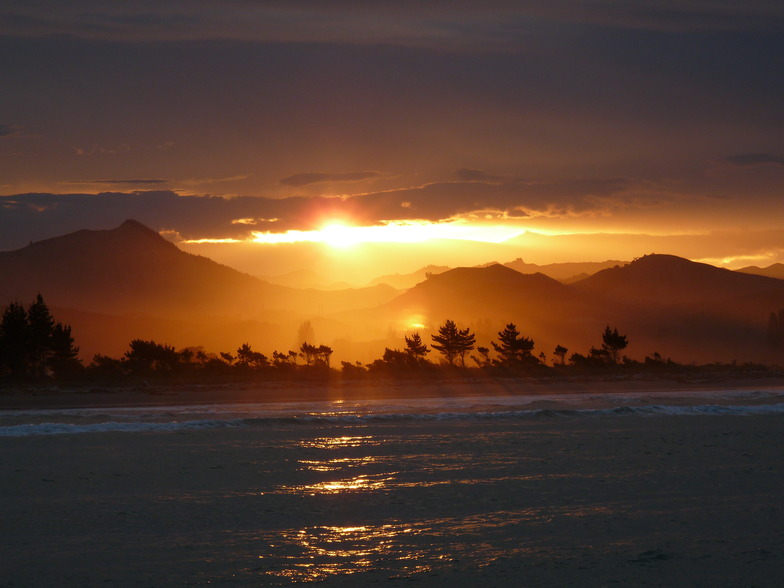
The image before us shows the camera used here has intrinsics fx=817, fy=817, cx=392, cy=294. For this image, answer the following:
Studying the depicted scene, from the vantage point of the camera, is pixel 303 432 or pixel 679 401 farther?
pixel 679 401

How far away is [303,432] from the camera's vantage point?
19266mm

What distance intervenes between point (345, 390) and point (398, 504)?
23.9 metres

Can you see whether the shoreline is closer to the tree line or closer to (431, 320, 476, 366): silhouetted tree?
the tree line

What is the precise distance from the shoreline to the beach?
1053 cm

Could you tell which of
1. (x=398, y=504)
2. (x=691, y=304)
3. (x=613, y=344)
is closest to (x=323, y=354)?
(x=613, y=344)

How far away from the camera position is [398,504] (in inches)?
435

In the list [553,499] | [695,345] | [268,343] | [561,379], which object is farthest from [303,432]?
[268,343]

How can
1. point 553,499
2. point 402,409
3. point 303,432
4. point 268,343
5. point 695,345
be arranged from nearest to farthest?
point 553,499, point 303,432, point 402,409, point 695,345, point 268,343

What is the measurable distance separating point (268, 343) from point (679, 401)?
112 m

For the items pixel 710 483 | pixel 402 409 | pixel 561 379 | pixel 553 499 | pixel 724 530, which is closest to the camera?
pixel 724 530

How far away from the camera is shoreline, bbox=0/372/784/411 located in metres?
30.8

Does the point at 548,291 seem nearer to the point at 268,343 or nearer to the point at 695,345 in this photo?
the point at 695,345

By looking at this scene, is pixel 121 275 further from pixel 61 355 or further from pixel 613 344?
pixel 613 344

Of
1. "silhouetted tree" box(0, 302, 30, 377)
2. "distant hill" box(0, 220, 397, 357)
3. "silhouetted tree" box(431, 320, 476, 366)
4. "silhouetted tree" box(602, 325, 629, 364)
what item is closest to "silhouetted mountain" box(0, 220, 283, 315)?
"distant hill" box(0, 220, 397, 357)
